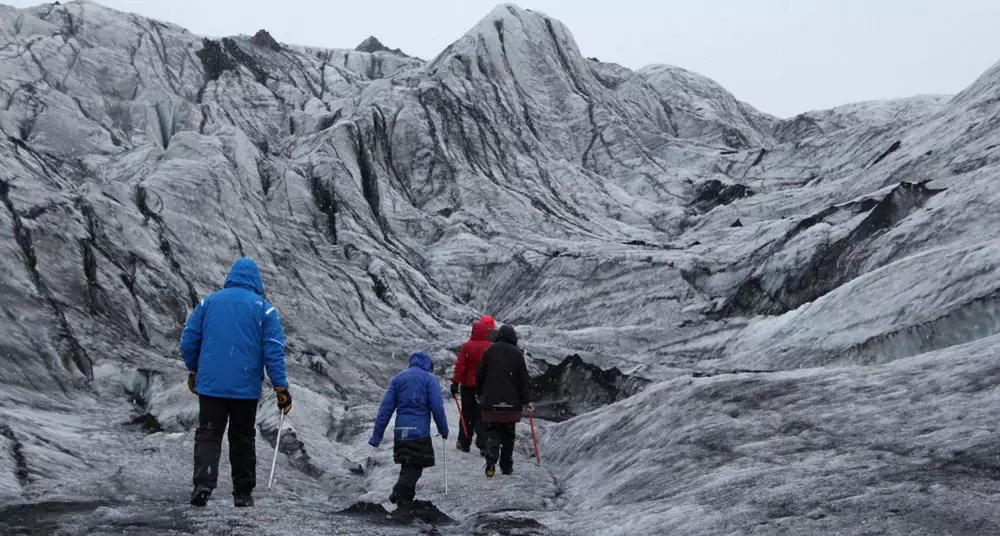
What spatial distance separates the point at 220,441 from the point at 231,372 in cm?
74

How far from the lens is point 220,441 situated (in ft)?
28.6

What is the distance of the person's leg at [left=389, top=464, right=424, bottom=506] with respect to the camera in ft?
33.1

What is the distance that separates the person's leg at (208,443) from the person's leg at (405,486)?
2.30 meters

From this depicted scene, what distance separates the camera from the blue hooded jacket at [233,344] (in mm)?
8641

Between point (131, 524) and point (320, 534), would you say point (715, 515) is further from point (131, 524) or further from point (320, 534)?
point (131, 524)

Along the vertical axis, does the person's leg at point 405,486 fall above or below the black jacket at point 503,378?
below

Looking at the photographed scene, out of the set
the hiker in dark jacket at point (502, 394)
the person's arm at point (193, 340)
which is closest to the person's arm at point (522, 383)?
the hiker in dark jacket at point (502, 394)

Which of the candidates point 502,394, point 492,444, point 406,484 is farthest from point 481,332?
point 406,484

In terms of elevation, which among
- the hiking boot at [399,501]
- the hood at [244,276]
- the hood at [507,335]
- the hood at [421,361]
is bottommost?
the hiking boot at [399,501]

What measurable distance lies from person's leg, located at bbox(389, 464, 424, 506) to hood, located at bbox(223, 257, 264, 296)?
9.22 feet

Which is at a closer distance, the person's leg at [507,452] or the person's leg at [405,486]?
the person's leg at [405,486]

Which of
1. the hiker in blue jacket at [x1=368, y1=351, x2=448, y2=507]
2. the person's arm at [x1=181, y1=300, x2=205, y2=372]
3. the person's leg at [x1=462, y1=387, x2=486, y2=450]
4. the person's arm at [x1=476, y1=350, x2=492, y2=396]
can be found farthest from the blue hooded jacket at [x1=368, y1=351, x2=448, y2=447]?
the person's leg at [x1=462, y1=387, x2=486, y2=450]

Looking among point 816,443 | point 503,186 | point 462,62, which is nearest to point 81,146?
point 503,186

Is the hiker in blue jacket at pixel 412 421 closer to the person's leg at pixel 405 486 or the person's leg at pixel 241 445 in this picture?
the person's leg at pixel 405 486
